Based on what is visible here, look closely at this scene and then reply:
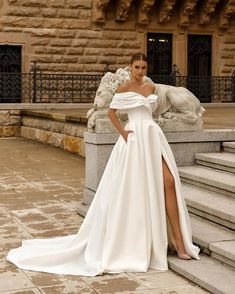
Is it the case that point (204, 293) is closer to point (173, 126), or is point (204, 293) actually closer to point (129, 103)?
point (129, 103)

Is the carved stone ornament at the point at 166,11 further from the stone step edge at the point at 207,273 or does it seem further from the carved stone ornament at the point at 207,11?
the stone step edge at the point at 207,273

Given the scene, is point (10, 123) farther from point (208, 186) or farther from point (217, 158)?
point (208, 186)

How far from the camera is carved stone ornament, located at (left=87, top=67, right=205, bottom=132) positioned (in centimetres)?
734

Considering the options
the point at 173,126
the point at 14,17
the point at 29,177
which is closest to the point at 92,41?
the point at 14,17

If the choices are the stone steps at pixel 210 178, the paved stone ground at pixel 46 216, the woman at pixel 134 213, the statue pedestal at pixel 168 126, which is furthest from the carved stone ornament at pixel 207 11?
the woman at pixel 134 213

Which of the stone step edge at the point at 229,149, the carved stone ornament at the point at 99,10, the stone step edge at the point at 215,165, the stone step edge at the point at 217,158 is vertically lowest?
the stone step edge at the point at 215,165

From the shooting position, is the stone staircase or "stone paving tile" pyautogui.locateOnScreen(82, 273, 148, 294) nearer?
"stone paving tile" pyautogui.locateOnScreen(82, 273, 148, 294)

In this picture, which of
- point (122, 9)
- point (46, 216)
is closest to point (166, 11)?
point (122, 9)

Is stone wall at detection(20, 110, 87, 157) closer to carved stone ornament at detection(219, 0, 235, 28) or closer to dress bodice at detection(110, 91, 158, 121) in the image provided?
dress bodice at detection(110, 91, 158, 121)

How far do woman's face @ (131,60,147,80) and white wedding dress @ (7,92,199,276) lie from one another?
0.16m

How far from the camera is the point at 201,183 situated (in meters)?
6.86

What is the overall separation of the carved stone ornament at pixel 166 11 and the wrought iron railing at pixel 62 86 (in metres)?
2.05

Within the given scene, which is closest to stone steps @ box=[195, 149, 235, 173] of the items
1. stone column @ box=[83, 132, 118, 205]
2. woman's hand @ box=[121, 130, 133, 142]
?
stone column @ box=[83, 132, 118, 205]

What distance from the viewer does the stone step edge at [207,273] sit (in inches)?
176
